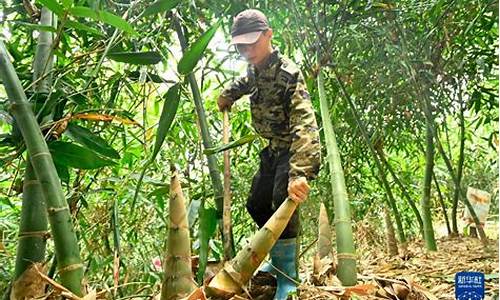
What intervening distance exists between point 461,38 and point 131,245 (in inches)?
26.2

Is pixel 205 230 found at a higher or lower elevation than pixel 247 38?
lower

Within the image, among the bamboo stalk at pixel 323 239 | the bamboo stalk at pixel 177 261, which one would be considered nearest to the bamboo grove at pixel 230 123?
the bamboo stalk at pixel 323 239

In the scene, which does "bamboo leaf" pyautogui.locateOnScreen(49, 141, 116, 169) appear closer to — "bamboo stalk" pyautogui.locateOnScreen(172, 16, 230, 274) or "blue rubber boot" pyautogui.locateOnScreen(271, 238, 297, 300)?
"bamboo stalk" pyautogui.locateOnScreen(172, 16, 230, 274)

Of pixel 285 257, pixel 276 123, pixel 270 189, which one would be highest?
pixel 276 123

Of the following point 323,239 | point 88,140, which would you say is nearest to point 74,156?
→ point 88,140

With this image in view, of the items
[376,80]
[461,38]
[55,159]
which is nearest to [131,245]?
[55,159]

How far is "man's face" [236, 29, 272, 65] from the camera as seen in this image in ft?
2.38

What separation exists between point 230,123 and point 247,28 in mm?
225

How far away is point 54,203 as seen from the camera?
41cm

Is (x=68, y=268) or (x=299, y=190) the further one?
(x=299, y=190)

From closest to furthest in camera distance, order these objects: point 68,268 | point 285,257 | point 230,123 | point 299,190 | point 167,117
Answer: point 68,268, point 167,117, point 299,190, point 285,257, point 230,123

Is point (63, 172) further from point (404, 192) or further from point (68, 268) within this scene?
point (404, 192)

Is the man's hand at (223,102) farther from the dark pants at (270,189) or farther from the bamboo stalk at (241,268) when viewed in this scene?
the bamboo stalk at (241,268)

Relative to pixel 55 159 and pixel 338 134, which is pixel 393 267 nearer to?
pixel 338 134
